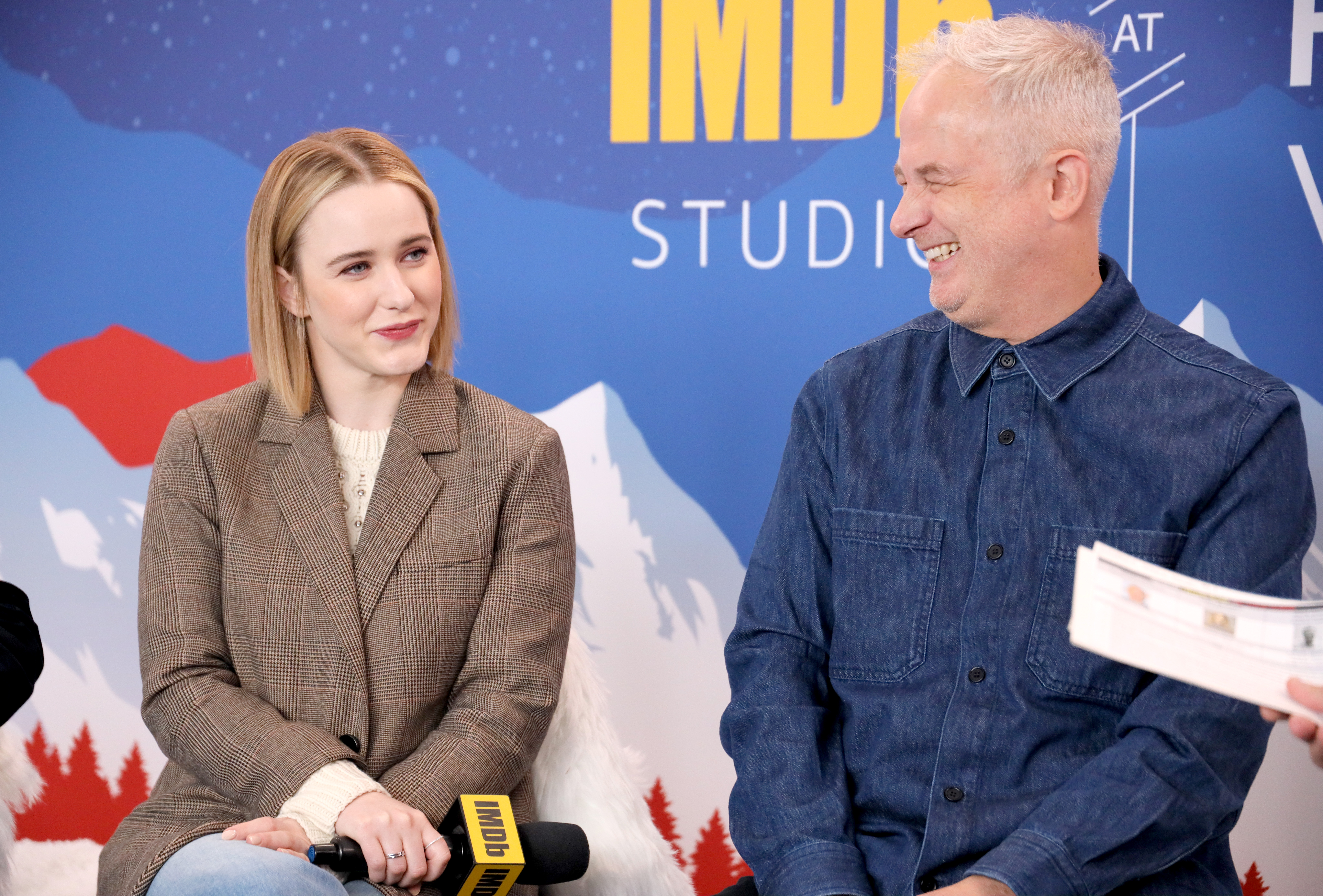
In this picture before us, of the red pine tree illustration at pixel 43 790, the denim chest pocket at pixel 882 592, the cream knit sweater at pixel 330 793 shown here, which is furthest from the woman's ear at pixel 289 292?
the red pine tree illustration at pixel 43 790

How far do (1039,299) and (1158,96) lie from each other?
1.10m

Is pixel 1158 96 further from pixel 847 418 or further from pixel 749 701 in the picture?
pixel 749 701

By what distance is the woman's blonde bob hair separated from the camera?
200cm

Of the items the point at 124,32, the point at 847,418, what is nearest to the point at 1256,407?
the point at 847,418

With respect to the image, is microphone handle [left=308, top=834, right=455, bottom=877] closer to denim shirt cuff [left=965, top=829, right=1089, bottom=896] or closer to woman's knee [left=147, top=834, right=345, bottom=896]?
woman's knee [left=147, top=834, right=345, bottom=896]

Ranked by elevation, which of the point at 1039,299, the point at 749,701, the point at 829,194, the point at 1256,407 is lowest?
the point at 749,701

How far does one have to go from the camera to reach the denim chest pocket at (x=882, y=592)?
1.69 metres

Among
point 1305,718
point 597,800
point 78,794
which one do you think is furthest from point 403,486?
point 78,794

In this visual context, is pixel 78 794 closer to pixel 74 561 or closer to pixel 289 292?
pixel 74 561

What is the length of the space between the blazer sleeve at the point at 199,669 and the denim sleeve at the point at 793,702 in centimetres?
58

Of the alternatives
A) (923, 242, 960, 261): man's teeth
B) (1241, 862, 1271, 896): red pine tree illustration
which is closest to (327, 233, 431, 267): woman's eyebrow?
(923, 242, 960, 261): man's teeth

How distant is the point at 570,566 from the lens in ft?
6.75

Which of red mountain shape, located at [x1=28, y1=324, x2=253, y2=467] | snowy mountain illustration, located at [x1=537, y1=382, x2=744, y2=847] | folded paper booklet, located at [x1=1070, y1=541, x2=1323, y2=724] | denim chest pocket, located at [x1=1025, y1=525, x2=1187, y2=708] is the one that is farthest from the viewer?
red mountain shape, located at [x1=28, y1=324, x2=253, y2=467]

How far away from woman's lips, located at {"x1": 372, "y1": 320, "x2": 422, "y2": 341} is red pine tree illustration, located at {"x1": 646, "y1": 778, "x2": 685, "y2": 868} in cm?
132
